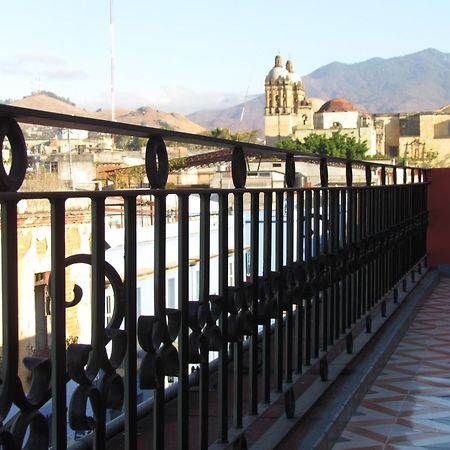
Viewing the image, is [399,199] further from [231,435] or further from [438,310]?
[231,435]

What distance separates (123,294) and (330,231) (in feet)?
7.48

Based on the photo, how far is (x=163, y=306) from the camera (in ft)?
6.65

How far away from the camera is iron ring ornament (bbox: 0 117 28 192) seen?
4.71 feet

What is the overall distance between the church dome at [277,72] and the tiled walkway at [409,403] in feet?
369

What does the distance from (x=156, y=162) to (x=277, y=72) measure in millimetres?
117952

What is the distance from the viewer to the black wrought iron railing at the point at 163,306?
1.52 meters

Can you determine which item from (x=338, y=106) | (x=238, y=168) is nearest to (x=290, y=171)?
(x=238, y=168)

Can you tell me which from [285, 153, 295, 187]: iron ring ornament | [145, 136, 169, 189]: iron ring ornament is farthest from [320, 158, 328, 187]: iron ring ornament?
[145, 136, 169, 189]: iron ring ornament

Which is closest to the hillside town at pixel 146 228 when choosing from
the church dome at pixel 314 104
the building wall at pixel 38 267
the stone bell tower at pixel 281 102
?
the building wall at pixel 38 267

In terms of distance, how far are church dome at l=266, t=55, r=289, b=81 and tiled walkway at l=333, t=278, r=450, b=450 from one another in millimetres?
112373

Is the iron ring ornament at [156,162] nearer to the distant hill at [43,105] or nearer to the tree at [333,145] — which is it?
the distant hill at [43,105]

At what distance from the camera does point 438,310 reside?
659cm

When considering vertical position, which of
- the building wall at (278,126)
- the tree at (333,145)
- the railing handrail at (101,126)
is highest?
the building wall at (278,126)

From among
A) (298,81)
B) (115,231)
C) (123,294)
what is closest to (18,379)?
(123,294)
